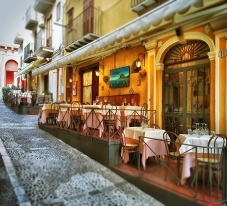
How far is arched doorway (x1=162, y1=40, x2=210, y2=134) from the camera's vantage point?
5707 mm

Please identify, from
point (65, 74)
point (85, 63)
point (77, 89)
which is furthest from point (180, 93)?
point (65, 74)

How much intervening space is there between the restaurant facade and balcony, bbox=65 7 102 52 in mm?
47

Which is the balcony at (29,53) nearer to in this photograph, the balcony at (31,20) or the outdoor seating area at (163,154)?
the balcony at (31,20)

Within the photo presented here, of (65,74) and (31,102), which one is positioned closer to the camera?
(65,74)

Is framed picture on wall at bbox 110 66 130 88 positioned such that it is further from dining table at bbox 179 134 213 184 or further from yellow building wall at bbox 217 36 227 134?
dining table at bbox 179 134 213 184

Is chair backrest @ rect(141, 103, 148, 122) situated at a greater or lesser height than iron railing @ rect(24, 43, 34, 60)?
lesser

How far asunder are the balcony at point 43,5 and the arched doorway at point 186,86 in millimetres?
11398

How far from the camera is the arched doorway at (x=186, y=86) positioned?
18.7 ft

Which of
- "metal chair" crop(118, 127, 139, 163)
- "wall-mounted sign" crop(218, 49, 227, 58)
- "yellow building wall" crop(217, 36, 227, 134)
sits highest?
"wall-mounted sign" crop(218, 49, 227, 58)

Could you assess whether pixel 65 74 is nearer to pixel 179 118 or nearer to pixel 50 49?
pixel 50 49

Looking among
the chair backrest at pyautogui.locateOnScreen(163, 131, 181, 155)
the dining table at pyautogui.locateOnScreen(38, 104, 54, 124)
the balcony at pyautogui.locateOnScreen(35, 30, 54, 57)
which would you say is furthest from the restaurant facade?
the balcony at pyautogui.locateOnScreen(35, 30, 54, 57)

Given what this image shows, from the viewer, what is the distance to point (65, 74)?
496 inches

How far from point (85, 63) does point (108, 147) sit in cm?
685

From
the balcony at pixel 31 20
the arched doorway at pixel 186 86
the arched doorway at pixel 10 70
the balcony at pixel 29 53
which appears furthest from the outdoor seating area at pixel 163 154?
the arched doorway at pixel 10 70
